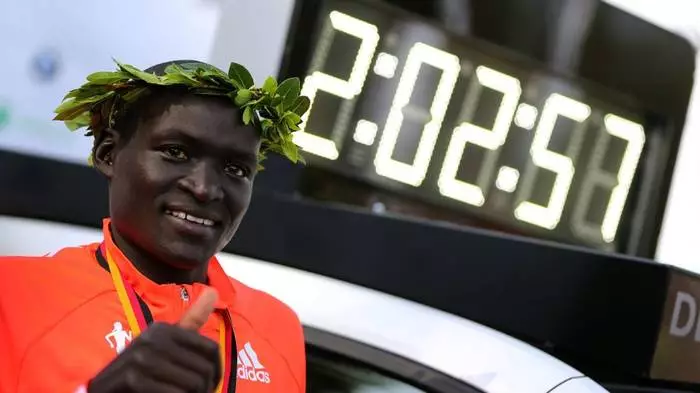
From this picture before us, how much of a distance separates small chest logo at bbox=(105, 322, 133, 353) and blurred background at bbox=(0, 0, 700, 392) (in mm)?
520

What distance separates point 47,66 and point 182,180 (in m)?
1.04

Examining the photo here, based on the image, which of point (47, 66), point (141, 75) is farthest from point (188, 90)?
point (47, 66)

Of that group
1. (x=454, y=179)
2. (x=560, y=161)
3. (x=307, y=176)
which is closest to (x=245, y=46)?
(x=307, y=176)

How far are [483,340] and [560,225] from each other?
126 cm

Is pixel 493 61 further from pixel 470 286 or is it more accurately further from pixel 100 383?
pixel 100 383

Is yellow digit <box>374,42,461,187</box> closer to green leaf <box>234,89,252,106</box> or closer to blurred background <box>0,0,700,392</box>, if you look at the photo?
blurred background <box>0,0,700,392</box>

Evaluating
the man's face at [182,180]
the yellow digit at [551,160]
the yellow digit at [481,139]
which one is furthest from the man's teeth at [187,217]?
the yellow digit at [551,160]

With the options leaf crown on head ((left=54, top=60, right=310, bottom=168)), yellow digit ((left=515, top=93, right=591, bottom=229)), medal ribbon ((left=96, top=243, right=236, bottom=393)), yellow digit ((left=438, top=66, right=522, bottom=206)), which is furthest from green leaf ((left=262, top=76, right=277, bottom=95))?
yellow digit ((left=515, top=93, right=591, bottom=229))

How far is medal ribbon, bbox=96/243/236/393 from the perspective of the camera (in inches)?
33.2

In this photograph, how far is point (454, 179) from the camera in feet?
7.52

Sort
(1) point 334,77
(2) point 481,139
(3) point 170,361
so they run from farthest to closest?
(2) point 481,139, (1) point 334,77, (3) point 170,361

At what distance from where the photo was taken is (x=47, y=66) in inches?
69.1

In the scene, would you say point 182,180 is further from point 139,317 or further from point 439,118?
point 439,118

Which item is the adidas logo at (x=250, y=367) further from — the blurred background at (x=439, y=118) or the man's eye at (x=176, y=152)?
the blurred background at (x=439, y=118)
